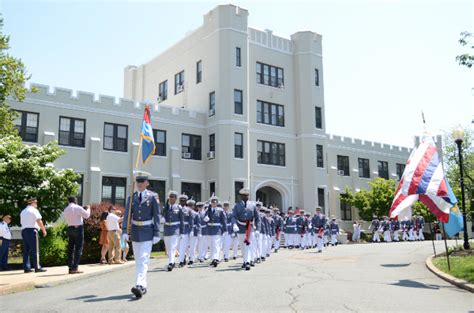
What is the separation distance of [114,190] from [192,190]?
5448 millimetres

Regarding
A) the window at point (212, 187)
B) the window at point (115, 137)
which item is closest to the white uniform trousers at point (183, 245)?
the window at point (115, 137)

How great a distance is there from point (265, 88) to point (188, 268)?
954 inches

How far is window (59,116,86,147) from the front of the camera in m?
28.8

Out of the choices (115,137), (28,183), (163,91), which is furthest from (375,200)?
(28,183)

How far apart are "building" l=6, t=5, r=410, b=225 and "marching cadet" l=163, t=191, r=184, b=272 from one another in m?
15.6

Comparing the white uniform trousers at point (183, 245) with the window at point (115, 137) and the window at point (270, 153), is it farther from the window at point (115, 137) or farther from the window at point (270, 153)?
the window at point (270, 153)

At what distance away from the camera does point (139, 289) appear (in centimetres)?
839

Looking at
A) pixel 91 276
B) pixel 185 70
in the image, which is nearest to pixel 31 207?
pixel 91 276

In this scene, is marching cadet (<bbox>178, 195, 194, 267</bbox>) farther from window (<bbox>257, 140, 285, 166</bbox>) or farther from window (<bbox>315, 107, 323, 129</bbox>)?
window (<bbox>315, 107, 323, 129</bbox>)

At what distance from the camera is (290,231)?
84.4ft

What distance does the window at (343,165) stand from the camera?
4275cm

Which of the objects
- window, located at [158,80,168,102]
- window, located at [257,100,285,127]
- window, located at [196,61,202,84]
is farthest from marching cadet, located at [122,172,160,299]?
window, located at [158,80,168,102]

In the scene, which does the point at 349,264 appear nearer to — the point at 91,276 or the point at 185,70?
the point at 91,276

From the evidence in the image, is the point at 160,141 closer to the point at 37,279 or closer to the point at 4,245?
the point at 4,245
